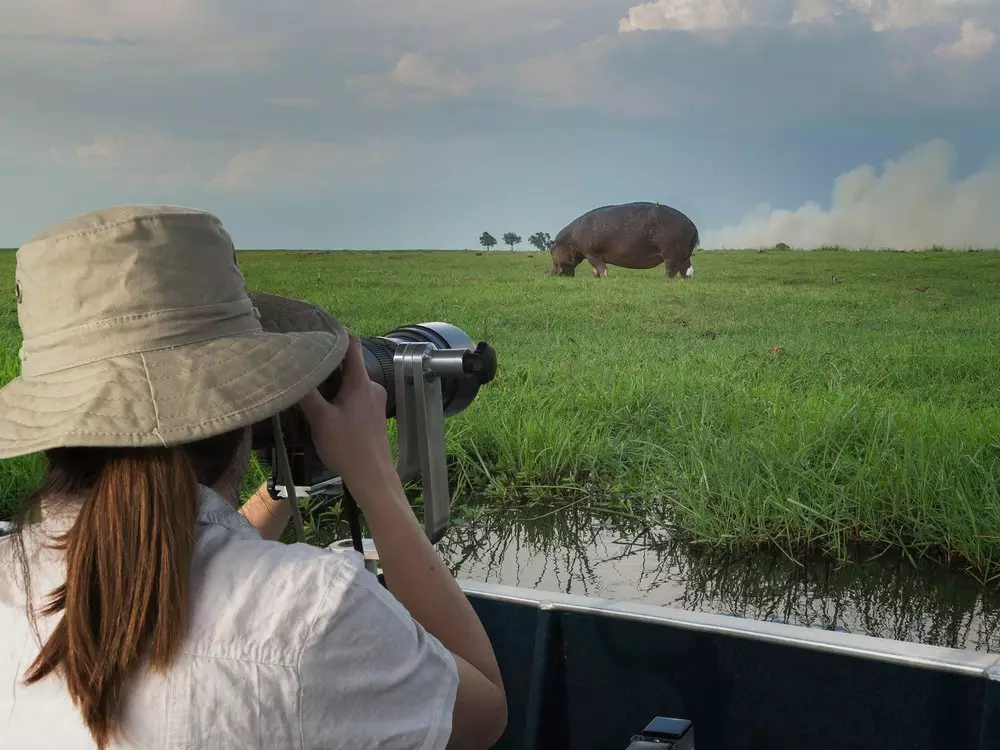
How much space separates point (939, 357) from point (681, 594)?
1.97 metres

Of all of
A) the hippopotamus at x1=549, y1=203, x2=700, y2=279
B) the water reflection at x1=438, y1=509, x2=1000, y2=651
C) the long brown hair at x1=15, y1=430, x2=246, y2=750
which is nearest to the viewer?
the long brown hair at x1=15, y1=430, x2=246, y2=750

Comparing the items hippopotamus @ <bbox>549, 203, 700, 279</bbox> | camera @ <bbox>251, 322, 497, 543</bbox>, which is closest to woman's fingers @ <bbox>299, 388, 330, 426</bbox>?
camera @ <bbox>251, 322, 497, 543</bbox>

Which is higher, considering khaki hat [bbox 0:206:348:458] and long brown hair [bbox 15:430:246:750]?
khaki hat [bbox 0:206:348:458]

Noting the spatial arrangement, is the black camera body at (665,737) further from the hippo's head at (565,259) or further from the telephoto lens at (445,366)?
the hippo's head at (565,259)

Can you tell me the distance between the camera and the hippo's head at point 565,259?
757cm

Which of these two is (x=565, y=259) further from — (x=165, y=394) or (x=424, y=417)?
(x=165, y=394)

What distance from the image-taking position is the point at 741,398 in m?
2.90

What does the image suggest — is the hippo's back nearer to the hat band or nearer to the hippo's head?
the hippo's head

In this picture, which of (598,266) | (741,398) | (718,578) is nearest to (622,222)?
(598,266)

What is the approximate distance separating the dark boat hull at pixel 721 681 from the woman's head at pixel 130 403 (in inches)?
18.6

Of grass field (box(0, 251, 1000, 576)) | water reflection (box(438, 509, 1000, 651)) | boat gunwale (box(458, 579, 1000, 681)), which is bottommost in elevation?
water reflection (box(438, 509, 1000, 651))

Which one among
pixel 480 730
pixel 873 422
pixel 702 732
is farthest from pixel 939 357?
pixel 480 730

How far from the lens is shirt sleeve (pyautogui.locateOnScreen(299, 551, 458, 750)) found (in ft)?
1.53

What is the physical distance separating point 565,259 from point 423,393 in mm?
6854
